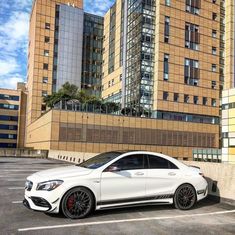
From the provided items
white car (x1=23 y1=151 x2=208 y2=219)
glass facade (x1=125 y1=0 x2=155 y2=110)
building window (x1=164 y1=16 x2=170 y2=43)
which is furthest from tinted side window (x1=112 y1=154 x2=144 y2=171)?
building window (x1=164 y1=16 x2=170 y2=43)

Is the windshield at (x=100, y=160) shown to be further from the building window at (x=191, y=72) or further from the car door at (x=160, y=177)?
the building window at (x=191, y=72)

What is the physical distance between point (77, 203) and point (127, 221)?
3.74 ft

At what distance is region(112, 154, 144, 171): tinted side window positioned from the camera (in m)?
8.04

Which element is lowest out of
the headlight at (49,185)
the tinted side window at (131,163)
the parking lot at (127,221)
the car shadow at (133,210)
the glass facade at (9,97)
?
the parking lot at (127,221)

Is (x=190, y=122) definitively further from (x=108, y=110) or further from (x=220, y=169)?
(x=220, y=169)

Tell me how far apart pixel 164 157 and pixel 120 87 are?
64.7m

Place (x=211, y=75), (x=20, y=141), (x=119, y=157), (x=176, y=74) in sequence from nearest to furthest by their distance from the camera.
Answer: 1. (x=119, y=157)
2. (x=176, y=74)
3. (x=211, y=75)
4. (x=20, y=141)

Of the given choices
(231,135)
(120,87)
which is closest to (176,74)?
(120,87)

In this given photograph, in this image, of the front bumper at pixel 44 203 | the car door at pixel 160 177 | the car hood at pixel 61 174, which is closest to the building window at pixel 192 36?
the car door at pixel 160 177

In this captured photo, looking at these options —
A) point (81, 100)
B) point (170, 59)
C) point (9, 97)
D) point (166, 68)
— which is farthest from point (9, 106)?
point (170, 59)

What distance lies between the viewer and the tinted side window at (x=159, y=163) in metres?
8.47

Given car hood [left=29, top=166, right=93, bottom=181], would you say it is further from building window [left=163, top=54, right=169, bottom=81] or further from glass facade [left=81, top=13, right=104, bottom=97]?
glass facade [left=81, top=13, right=104, bottom=97]

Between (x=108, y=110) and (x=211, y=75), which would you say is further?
(x=211, y=75)

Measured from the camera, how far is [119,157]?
8.13 m
